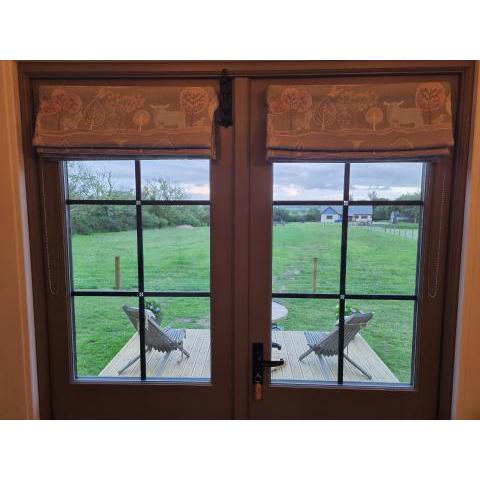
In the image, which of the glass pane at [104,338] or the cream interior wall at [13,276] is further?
the glass pane at [104,338]

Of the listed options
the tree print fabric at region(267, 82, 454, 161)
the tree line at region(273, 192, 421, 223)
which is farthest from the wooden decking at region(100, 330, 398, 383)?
the tree print fabric at region(267, 82, 454, 161)

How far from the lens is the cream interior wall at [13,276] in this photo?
958mm

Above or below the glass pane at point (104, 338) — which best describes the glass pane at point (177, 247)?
above

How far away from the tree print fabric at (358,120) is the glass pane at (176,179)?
0.26 meters

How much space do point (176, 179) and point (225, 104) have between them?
1.00 feet

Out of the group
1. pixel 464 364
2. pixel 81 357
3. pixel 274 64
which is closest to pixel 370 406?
pixel 464 364

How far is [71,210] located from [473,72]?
1428 mm

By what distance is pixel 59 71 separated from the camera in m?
0.98

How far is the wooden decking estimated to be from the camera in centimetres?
108

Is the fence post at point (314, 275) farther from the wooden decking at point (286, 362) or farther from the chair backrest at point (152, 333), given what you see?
the chair backrest at point (152, 333)

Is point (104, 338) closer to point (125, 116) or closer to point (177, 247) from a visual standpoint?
point (177, 247)

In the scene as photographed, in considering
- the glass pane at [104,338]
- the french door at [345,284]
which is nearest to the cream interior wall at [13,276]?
the glass pane at [104,338]

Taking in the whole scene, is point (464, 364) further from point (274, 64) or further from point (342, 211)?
point (274, 64)

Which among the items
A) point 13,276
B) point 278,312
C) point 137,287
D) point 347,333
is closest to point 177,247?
point 137,287
